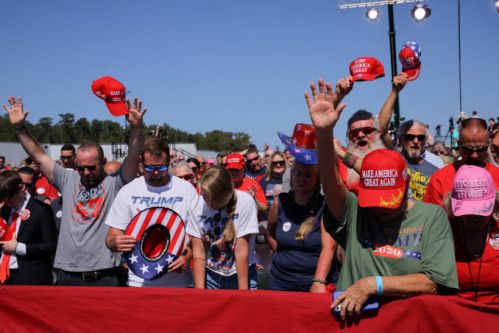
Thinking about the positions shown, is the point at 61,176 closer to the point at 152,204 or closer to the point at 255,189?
the point at 152,204

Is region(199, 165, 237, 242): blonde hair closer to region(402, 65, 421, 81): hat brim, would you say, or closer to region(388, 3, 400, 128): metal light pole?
region(402, 65, 421, 81): hat brim

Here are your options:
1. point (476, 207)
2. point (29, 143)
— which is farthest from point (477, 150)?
point (29, 143)

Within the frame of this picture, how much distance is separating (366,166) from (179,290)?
1.32 metres

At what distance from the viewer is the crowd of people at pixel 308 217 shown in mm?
2441

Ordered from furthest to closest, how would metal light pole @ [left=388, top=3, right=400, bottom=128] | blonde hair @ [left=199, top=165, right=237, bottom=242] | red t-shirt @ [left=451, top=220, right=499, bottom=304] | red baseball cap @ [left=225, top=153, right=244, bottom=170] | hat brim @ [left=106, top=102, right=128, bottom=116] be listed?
1. metal light pole @ [left=388, top=3, right=400, bottom=128]
2. red baseball cap @ [left=225, top=153, right=244, bottom=170]
3. hat brim @ [left=106, top=102, right=128, bottom=116]
4. blonde hair @ [left=199, top=165, right=237, bottom=242]
5. red t-shirt @ [left=451, top=220, right=499, bottom=304]

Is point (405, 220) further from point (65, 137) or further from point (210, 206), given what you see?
point (65, 137)

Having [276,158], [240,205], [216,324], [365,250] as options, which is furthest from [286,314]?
[276,158]

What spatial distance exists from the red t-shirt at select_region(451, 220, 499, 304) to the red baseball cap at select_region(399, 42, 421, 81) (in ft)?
8.12

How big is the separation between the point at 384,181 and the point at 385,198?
0.09 m

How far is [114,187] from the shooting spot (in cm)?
423

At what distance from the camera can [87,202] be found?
13.6 feet

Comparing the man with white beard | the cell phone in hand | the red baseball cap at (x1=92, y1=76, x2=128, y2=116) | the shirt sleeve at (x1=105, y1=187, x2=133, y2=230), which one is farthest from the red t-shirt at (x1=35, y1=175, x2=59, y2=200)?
the cell phone in hand

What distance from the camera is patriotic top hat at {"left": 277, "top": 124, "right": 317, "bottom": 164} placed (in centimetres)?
333

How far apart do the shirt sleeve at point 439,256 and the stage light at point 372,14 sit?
40.0 ft
